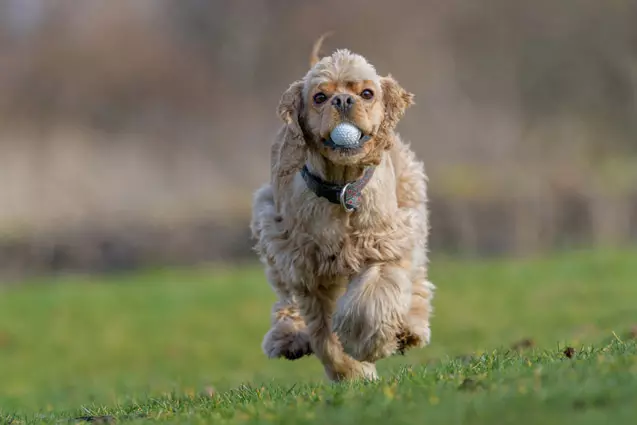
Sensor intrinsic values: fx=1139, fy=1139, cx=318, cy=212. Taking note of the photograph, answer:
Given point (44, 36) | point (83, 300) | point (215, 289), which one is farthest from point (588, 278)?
point (44, 36)

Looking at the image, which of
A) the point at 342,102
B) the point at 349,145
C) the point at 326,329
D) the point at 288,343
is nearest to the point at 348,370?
the point at 326,329

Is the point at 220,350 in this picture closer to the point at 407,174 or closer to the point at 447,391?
the point at 407,174

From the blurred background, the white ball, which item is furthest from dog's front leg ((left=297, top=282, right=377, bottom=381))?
the blurred background

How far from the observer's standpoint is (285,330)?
735 centimetres

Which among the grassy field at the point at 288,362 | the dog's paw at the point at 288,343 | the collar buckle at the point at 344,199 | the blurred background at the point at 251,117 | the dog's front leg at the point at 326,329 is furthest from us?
the blurred background at the point at 251,117

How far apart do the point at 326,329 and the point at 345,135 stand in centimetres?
139

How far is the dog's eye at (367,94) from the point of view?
252 inches

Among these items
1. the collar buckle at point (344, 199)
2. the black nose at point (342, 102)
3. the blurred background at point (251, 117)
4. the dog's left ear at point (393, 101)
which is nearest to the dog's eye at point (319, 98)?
the black nose at point (342, 102)

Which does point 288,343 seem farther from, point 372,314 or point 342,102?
point 342,102

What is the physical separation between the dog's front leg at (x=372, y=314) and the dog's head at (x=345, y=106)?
2.29 ft

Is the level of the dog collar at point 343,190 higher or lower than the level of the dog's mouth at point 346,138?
lower

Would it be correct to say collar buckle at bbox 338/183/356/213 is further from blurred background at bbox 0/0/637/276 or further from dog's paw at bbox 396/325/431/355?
blurred background at bbox 0/0/637/276

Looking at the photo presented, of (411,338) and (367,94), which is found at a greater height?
(367,94)

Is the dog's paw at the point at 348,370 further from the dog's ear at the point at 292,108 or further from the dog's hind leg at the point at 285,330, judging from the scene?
the dog's ear at the point at 292,108
